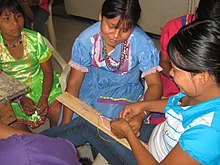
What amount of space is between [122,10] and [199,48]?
597mm

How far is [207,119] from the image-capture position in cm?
101

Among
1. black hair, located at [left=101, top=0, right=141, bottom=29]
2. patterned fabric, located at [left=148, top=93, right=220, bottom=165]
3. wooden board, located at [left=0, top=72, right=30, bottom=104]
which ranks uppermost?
black hair, located at [left=101, top=0, right=141, bottom=29]

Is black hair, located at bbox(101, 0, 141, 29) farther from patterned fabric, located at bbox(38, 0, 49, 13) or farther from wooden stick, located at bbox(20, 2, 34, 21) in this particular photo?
patterned fabric, located at bbox(38, 0, 49, 13)

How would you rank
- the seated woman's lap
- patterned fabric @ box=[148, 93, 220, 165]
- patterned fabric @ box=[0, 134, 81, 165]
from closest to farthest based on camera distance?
patterned fabric @ box=[0, 134, 81, 165]
patterned fabric @ box=[148, 93, 220, 165]
the seated woman's lap

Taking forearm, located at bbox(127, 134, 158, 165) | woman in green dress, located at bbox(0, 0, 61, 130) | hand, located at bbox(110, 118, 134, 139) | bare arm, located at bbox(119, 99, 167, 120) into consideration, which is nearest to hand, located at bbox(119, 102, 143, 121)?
bare arm, located at bbox(119, 99, 167, 120)

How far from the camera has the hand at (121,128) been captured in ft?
4.34

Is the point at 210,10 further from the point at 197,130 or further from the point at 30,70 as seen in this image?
the point at 30,70

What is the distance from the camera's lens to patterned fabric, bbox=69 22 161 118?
1.70 meters

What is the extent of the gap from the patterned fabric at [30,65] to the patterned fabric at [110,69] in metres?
0.34

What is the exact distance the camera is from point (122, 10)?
148 cm

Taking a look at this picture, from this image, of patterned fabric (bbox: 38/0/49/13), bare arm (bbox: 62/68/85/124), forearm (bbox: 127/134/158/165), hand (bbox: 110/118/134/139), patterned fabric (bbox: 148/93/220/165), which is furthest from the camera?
patterned fabric (bbox: 38/0/49/13)

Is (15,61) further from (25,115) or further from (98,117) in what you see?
(98,117)

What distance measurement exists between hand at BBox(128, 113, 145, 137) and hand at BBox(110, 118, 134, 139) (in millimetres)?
92

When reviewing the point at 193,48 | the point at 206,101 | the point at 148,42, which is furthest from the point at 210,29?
the point at 148,42
